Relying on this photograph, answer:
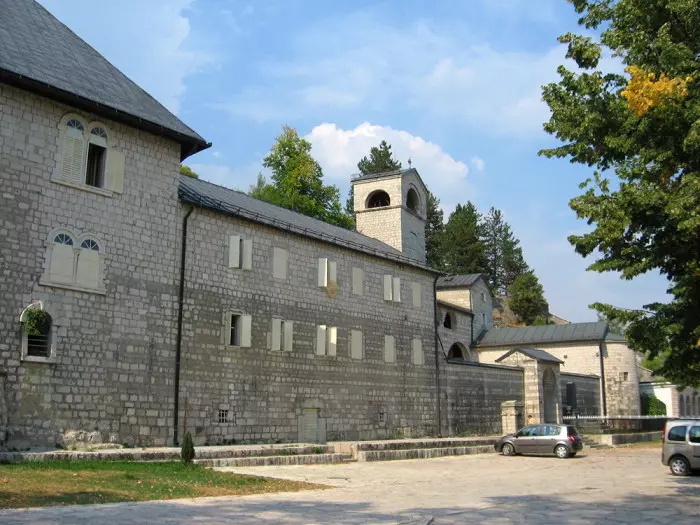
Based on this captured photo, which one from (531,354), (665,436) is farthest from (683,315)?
(531,354)

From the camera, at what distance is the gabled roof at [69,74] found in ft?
57.9

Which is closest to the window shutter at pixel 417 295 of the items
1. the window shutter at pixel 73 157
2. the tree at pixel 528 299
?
the window shutter at pixel 73 157

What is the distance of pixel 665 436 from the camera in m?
18.0

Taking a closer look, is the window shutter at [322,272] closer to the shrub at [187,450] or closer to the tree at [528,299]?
the shrub at [187,450]

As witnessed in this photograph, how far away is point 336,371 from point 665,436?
1272 centimetres

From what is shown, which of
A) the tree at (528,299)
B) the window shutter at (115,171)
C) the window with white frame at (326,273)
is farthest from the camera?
the tree at (528,299)

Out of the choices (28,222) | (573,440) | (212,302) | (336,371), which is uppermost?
(28,222)

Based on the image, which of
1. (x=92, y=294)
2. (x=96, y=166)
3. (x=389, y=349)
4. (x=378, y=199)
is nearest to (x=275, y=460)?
(x=92, y=294)

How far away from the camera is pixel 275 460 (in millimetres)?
18094

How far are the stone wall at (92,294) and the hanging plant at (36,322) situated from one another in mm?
251

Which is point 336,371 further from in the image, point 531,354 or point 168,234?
point 531,354

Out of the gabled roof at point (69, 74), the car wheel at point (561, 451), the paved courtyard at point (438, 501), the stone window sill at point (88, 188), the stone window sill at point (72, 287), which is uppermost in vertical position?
the gabled roof at point (69, 74)

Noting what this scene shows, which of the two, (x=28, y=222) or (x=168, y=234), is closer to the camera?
(x=28, y=222)

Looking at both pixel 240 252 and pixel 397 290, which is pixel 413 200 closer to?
pixel 397 290
